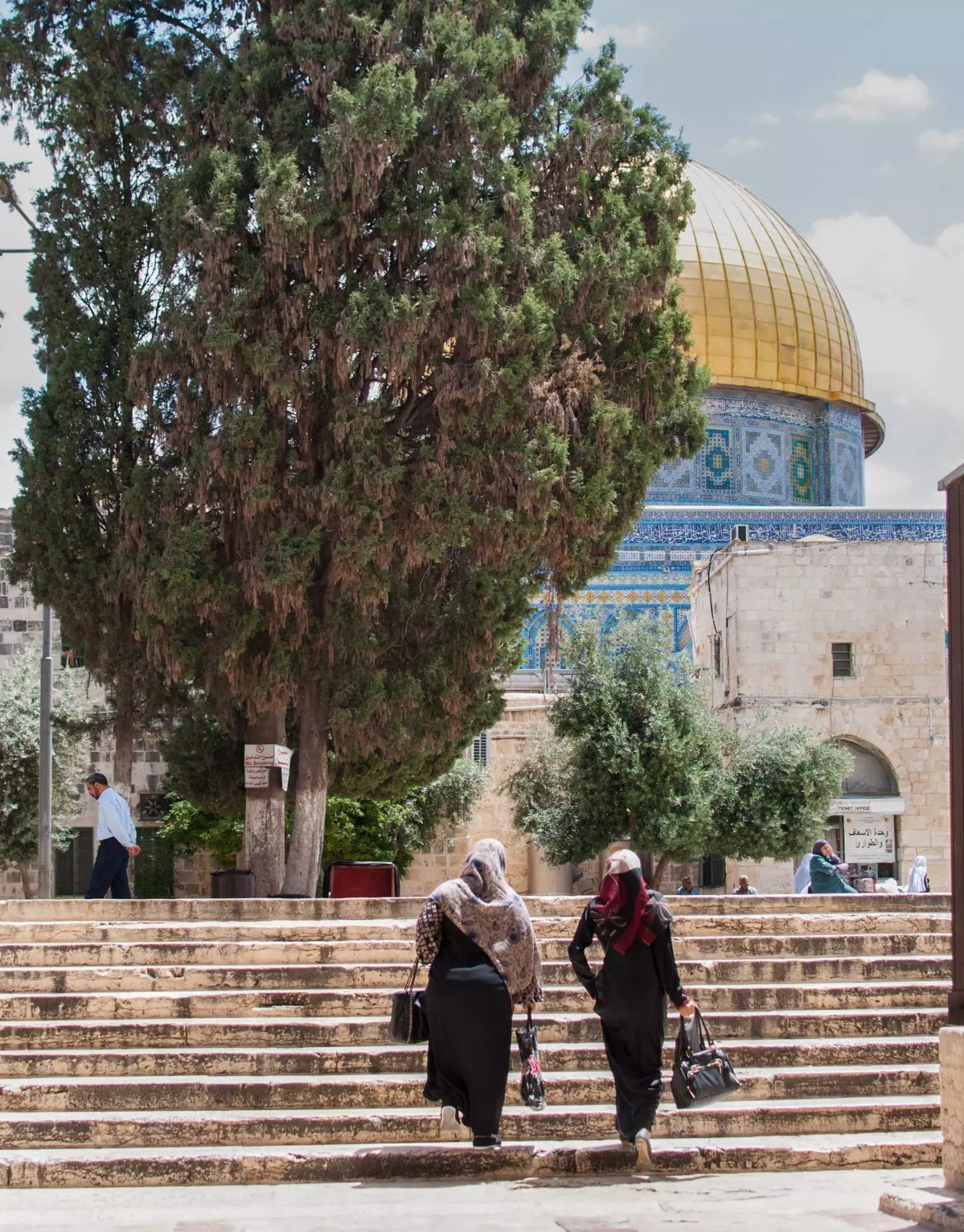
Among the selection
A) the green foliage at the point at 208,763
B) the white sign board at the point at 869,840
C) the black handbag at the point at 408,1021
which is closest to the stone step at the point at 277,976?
the black handbag at the point at 408,1021

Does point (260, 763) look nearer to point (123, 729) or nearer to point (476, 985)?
point (123, 729)

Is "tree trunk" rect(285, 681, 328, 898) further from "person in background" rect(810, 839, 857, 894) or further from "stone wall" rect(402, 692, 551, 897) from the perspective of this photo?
"stone wall" rect(402, 692, 551, 897)

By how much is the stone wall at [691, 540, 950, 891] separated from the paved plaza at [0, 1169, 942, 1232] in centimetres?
1834

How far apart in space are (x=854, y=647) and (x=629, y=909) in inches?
736

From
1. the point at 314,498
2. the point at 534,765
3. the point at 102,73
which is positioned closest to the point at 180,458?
the point at 314,498

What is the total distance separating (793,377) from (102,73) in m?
23.8

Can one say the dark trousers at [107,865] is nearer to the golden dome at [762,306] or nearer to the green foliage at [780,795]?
the green foliage at [780,795]

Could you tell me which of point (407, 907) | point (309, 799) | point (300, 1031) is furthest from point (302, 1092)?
point (309, 799)

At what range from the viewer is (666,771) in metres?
22.1

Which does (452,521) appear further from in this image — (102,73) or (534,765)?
(534,765)

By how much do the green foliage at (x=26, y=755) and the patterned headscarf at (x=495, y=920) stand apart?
50.7ft

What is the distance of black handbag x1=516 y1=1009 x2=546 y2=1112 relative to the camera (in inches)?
237

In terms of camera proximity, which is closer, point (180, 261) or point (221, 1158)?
point (221, 1158)

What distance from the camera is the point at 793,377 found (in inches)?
1377
